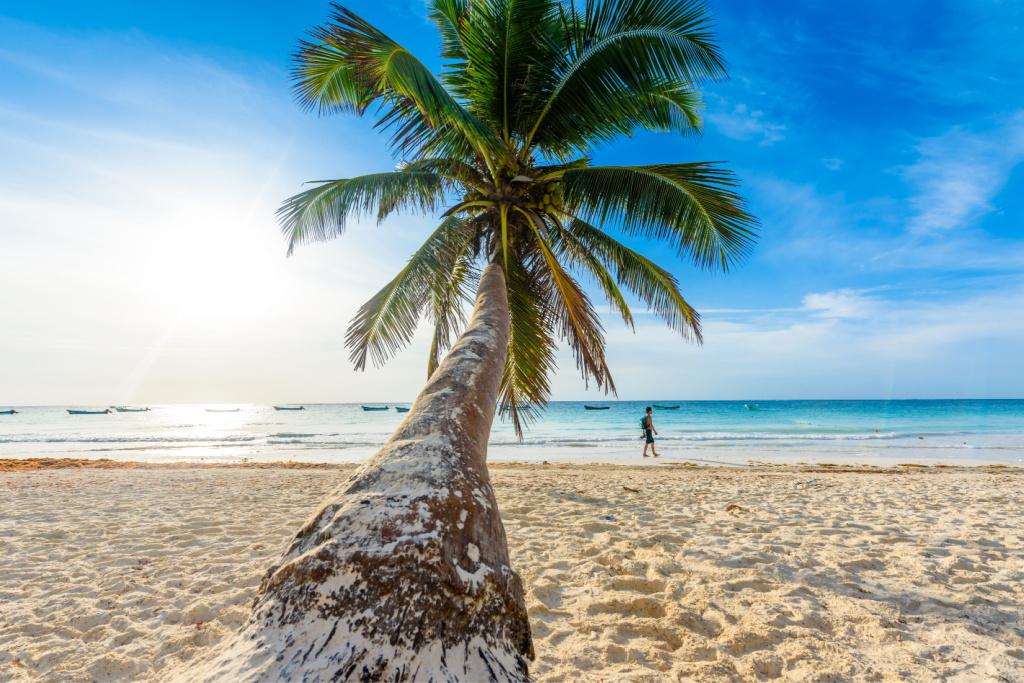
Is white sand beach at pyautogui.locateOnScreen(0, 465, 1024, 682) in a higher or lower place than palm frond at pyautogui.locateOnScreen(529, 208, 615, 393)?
lower

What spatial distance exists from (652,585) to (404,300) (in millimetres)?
4244

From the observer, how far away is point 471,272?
6.74 meters

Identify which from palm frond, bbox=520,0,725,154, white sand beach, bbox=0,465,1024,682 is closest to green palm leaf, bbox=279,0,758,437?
palm frond, bbox=520,0,725,154

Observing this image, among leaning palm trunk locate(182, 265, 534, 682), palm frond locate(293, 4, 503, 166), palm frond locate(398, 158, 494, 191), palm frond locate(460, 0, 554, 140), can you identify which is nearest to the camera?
leaning palm trunk locate(182, 265, 534, 682)

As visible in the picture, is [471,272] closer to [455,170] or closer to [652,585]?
[455,170]

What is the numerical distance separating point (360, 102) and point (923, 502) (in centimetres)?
918

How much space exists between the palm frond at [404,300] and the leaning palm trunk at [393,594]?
3.95 meters

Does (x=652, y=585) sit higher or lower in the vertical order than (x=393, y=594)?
lower

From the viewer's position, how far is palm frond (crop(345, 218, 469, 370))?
552 cm

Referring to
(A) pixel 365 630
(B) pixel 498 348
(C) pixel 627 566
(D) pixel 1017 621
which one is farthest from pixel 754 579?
(A) pixel 365 630

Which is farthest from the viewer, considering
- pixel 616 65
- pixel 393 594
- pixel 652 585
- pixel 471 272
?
pixel 471 272

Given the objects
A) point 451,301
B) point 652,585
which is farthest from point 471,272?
point 652,585

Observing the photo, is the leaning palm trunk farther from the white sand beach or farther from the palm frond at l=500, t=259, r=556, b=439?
the palm frond at l=500, t=259, r=556, b=439

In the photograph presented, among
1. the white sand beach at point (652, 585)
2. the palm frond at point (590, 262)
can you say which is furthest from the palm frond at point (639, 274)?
the white sand beach at point (652, 585)
